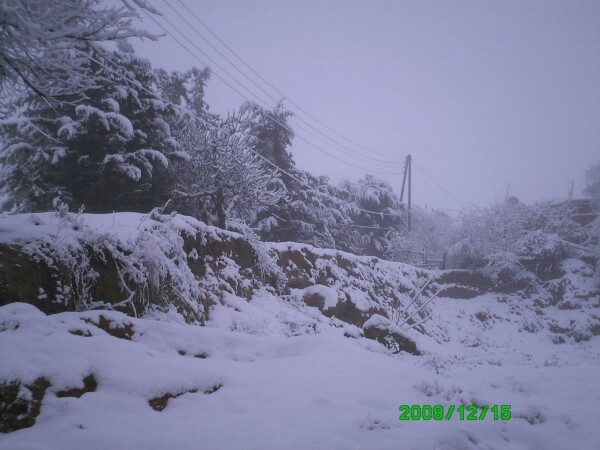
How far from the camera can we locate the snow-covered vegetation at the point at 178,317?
6.81 feet

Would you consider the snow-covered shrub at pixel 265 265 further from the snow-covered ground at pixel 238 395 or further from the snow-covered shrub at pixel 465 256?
the snow-covered shrub at pixel 465 256

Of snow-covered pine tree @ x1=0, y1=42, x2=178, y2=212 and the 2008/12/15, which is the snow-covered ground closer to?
the 2008/12/15

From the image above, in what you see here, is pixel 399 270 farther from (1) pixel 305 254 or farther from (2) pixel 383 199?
(2) pixel 383 199

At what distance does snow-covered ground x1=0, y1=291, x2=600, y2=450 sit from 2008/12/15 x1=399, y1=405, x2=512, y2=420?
67 millimetres

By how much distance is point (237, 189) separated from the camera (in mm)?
10125

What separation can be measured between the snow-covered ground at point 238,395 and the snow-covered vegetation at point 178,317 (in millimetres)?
17

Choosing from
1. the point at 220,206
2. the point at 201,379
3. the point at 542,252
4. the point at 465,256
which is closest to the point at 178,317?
the point at 201,379

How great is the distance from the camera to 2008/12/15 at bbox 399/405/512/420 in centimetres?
262

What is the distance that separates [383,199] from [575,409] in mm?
22237

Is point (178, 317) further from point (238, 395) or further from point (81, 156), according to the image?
point (81, 156)

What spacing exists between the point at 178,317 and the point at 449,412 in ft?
11.9

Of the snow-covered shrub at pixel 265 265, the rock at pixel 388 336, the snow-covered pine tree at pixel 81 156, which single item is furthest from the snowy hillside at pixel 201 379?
the snow-covered pine tree at pixel 81 156

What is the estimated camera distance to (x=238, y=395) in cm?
257

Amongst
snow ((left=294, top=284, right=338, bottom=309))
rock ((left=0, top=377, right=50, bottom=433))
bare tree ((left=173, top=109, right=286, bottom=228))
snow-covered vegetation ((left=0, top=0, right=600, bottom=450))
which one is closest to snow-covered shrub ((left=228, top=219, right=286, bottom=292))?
snow-covered vegetation ((left=0, top=0, right=600, bottom=450))
